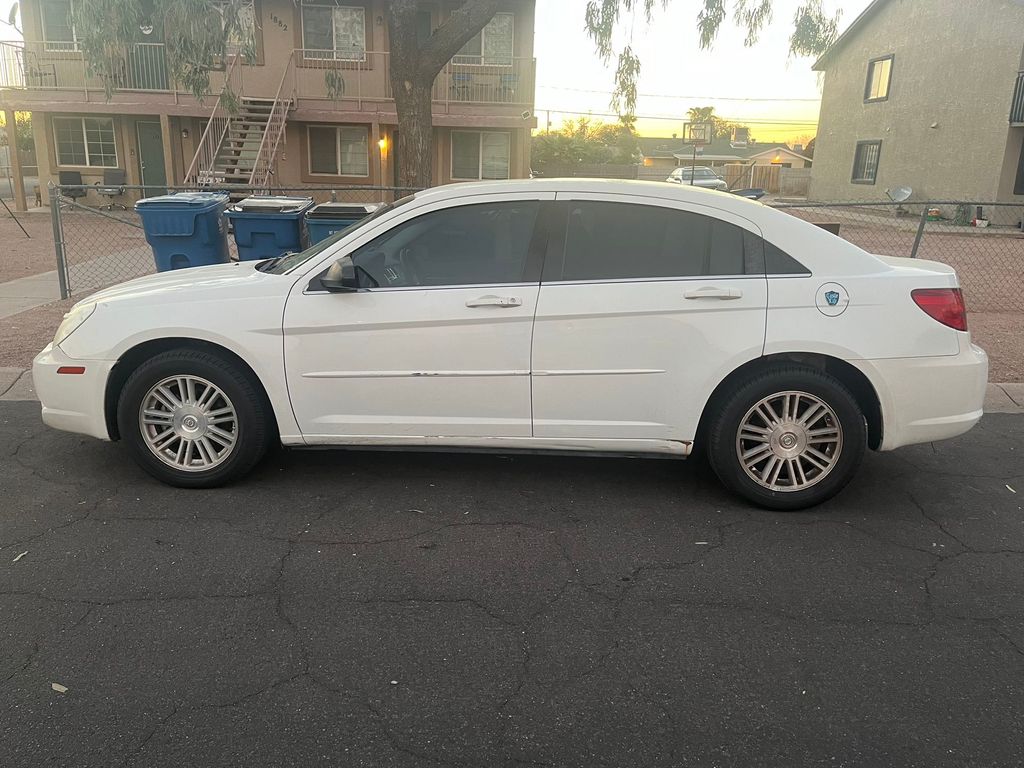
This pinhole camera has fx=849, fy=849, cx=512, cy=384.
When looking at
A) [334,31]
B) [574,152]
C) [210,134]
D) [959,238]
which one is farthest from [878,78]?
[210,134]

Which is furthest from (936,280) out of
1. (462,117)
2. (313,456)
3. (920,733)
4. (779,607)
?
(462,117)

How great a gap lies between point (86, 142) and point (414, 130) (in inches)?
693

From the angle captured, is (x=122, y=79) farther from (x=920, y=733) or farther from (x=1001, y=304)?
(x=920, y=733)

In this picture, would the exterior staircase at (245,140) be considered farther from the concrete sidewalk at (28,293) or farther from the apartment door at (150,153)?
the concrete sidewalk at (28,293)

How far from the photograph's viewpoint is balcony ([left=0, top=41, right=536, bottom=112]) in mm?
21391

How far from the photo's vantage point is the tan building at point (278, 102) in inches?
835

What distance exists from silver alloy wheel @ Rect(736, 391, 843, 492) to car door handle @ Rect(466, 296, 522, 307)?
1296 millimetres

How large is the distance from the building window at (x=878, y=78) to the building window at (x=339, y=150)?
18.0 m

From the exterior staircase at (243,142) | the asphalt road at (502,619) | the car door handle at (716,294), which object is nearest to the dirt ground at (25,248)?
the exterior staircase at (243,142)

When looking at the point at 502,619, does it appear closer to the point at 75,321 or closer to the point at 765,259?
the point at 765,259

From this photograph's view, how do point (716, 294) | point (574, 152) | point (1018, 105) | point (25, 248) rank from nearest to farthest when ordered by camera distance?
point (716, 294), point (25, 248), point (1018, 105), point (574, 152)

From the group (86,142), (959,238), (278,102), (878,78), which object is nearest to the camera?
(959,238)

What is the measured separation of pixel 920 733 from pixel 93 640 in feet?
9.47

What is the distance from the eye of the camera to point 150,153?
77.6 feet
